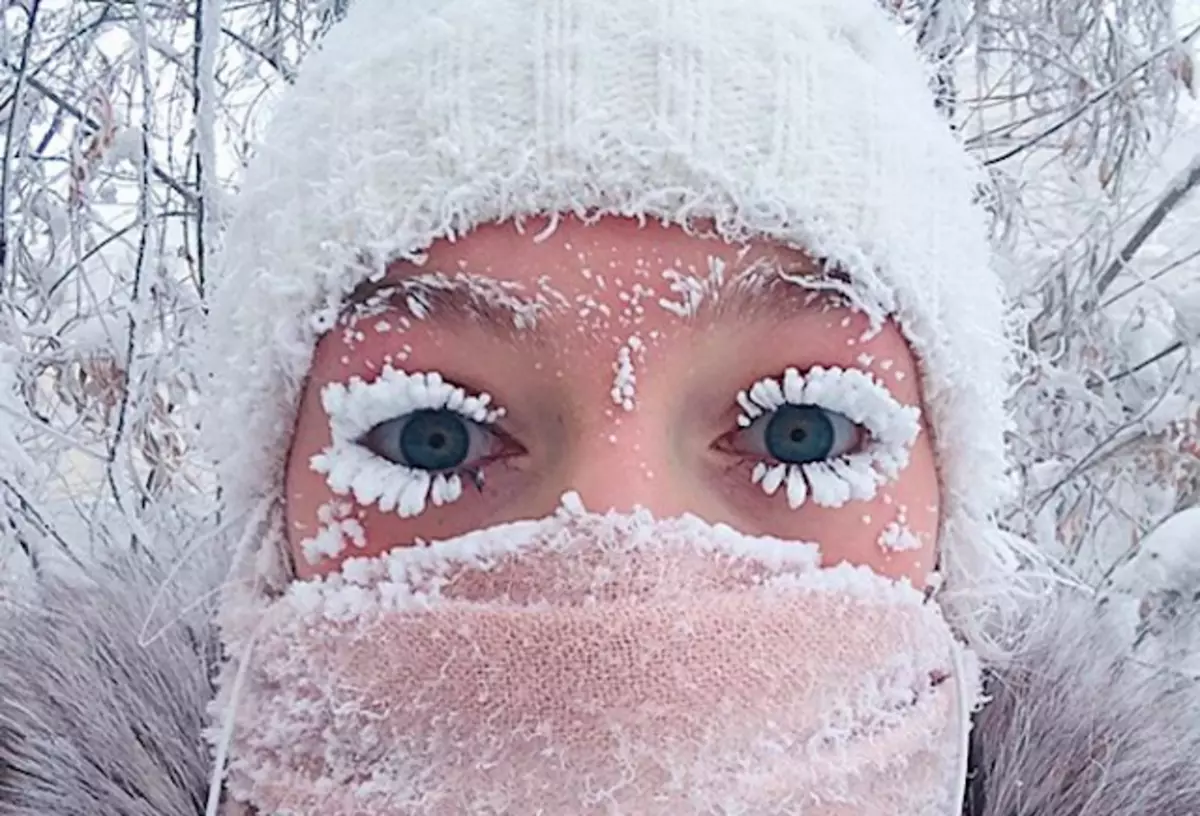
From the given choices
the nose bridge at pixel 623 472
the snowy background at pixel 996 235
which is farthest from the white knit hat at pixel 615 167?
the snowy background at pixel 996 235

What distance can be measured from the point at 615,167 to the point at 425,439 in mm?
199

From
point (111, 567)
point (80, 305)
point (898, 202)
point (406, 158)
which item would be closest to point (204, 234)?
point (80, 305)

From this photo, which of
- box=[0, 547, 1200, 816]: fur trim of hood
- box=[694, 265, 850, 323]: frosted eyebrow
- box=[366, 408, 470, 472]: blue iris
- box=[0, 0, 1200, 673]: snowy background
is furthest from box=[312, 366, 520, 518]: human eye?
box=[0, 0, 1200, 673]: snowy background

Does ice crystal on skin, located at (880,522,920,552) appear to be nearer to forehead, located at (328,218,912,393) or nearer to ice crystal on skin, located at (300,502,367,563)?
forehead, located at (328,218,912,393)

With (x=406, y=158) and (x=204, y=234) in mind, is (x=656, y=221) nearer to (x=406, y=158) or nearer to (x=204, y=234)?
(x=406, y=158)

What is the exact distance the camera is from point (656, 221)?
83cm

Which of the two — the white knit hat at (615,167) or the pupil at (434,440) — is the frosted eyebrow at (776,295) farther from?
the pupil at (434,440)

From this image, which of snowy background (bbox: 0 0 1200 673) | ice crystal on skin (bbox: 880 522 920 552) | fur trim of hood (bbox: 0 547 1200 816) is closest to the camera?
ice crystal on skin (bbox: 880 522 920 552)

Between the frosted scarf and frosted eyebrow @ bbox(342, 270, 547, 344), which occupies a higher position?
frosted eyebrow @ bbox(342, 270, 547, 344)

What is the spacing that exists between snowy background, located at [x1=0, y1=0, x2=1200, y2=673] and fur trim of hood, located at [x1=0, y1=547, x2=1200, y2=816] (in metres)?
0.76

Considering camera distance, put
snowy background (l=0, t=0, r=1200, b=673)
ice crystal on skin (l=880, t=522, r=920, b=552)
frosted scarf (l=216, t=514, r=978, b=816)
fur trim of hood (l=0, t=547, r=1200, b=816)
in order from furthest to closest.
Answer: snowy background (l=0, t=0, r=1200, b=673) < fur trim of hood (l=0, t=547, r=1200, b=816) < ice crystal on skin (l=880, t=522, r=920, b=552) < frosted scarf (l=216, t=514, r=978, b=816)

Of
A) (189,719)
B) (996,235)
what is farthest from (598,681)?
(996,235)

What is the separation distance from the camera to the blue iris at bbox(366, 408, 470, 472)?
831 millimetres

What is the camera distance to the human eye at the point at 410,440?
823 millimetres
